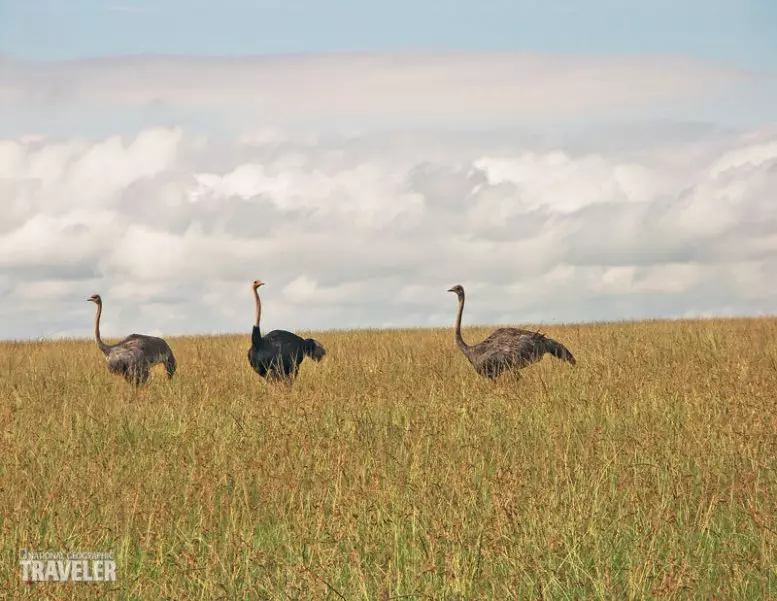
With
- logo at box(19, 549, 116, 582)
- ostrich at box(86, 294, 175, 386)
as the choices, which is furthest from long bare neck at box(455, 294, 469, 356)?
logo at box(19, 549, 116, 582)

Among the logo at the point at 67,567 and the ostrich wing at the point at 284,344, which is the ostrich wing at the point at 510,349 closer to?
the ostrich wing at the point at 284,344

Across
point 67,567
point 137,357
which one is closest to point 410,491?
point 67,567

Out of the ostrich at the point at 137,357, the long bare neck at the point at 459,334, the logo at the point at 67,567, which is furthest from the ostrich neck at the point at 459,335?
the logo at the point at 67,567

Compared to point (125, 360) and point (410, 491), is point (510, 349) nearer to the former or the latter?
point (125, 360)

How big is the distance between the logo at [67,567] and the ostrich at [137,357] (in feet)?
26.1

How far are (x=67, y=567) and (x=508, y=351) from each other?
8.04 m

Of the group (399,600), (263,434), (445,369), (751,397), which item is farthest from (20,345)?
(399,600)

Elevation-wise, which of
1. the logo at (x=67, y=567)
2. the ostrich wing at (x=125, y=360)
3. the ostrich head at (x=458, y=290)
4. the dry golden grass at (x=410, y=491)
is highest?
the ostrich head at (x=458, y=290)

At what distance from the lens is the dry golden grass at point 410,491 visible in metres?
4.10

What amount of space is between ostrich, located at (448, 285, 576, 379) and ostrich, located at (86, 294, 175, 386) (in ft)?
14.1

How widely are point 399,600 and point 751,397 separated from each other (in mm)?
6121

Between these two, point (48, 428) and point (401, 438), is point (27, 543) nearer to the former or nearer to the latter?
point (401, 438)

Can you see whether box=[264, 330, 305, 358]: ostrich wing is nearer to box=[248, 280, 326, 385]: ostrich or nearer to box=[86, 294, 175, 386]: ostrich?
box=[248, 280, 326, 385]: ostrich

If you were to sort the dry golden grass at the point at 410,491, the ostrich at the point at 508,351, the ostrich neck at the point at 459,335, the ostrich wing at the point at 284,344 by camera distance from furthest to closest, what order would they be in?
the ostrich wing at the point at 284,344, the ostrich neck at the point at 459,335, the ostrich at the point at 508,351, the dry golden grass at the point at 410,491
